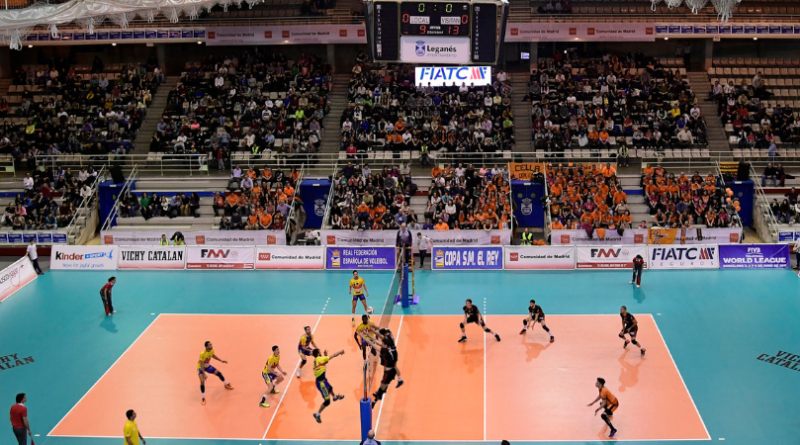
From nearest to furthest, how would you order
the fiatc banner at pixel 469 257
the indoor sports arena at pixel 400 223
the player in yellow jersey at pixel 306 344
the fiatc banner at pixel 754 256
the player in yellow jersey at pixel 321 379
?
the player in yellow jersey at pixel 321 379
the indoor sports arena at pixel 400 223
the player in yellow jersey at pixel 306 344
the fiatc banner at pixel 754 256
the fiatc banner at pixel 469 257

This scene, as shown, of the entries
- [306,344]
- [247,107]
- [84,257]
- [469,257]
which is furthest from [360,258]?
[247,107]

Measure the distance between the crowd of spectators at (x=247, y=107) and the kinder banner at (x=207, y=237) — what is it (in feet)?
18.9

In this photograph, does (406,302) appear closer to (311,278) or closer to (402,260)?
(402,260)

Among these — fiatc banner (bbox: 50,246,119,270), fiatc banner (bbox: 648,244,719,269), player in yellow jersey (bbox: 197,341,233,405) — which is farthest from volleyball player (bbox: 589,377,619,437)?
fiatc banner (bbox: 50,246,119,270)

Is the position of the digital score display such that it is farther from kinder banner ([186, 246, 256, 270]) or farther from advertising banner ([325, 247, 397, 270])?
kinder banner ([186, 246, 256, 270])

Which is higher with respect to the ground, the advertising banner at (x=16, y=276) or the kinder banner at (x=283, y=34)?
the kinder banner at (x=283, y=34)

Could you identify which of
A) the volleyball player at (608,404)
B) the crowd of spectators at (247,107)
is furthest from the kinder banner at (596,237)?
the volleyball player at (608,404)

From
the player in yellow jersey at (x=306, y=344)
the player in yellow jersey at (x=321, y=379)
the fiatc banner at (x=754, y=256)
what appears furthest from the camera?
the fiatc banner at (x=754, y=256)

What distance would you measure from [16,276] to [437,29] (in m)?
19.5

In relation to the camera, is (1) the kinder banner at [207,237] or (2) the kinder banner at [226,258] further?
(1) the kinder banner at [207,237]

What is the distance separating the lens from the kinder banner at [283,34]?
4353 cm

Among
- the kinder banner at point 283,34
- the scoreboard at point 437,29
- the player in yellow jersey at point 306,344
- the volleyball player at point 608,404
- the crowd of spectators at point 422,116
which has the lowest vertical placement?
the volleyball player at point 608,404

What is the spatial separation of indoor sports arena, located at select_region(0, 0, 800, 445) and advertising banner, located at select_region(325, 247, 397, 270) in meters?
0.09

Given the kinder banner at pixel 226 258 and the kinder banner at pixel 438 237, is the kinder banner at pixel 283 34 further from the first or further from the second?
the kinder banner at pixel 226 258
